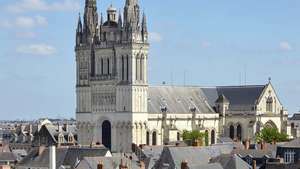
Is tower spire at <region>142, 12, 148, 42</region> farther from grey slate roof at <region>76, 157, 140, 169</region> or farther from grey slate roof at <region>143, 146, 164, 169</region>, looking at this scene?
grey slate roof at <region>76, 157, 140, 169</region>

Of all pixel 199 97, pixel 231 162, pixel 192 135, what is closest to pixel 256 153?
pixel 231 162

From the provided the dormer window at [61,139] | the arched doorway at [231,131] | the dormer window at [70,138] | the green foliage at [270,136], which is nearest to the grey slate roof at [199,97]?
the arched doorway at [231,131]

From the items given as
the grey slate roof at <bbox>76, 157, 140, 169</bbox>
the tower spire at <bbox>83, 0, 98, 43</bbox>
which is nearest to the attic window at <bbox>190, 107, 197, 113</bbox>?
the tower spire at <bbox>83, 0, 98, 43</bbox>

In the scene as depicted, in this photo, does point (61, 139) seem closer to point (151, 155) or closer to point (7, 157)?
point (7, 157)

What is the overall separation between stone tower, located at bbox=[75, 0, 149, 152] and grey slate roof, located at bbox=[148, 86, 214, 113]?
4304mm

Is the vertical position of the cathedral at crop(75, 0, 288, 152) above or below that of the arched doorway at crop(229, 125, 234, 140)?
above

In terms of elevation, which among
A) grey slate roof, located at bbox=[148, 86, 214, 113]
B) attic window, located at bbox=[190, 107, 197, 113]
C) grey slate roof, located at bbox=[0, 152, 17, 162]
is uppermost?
grey slate roof, located at bbox=[148, 86, 214, 113]

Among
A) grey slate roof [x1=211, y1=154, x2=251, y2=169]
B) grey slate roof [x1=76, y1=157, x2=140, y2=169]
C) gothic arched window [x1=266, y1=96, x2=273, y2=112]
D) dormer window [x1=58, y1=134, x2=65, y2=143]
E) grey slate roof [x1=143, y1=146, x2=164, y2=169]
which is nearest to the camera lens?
Answer: grey slate roof [x1=211, y1=154, x2=251, y2=169]

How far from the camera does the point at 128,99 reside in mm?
122750

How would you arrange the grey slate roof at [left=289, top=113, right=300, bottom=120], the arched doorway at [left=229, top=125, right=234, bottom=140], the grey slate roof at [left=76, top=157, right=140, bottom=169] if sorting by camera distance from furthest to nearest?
the grey slate roof at [left=289, top=113, right=300, bottom=120] → the arched doorway at [left=229, top=125, right=234, bottom=140] → the grey slate roof at [left=76, top=157, right=140, bottom=169]

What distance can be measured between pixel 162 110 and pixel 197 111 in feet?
26.6

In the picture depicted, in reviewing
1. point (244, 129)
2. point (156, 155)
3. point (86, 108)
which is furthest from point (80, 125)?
point (156, 155)

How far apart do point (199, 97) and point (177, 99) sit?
6222 mm

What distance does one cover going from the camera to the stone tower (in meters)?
122
